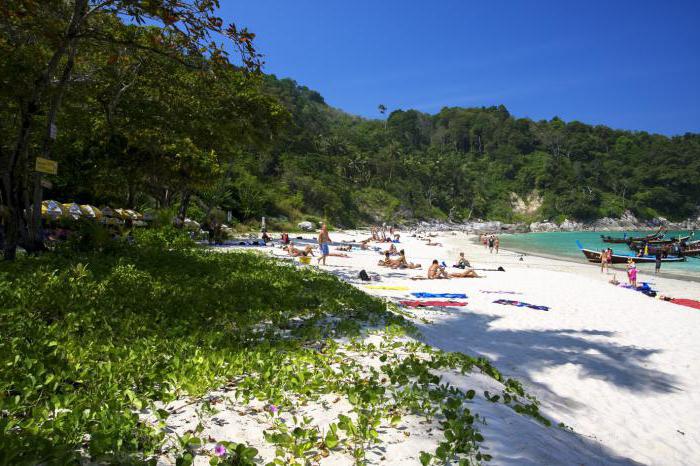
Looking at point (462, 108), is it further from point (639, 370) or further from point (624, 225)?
point (639, 370)

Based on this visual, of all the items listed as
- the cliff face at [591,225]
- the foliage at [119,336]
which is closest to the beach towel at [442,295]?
the foliage at [119,336]

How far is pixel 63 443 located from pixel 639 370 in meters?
8.46

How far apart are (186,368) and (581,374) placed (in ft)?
20.5

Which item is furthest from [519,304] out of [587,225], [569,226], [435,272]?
[587,225]

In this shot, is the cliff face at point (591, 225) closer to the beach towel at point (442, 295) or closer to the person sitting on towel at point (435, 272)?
the person sitting on towel at point (435, 272)

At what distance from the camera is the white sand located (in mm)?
3568

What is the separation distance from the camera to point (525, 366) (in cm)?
682

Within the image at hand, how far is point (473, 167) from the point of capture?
5531 inches

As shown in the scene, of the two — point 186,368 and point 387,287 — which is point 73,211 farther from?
point 186,368

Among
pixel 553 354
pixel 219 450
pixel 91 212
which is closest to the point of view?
pixel 219 450

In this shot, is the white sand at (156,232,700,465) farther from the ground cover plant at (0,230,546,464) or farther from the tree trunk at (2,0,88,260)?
the tree trunk at (2,0,88,260)

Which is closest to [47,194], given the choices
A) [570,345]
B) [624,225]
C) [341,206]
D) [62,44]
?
[62,44]

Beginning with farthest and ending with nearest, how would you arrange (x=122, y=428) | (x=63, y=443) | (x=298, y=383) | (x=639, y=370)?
1. (x=639, y=370)
2. (x=298, y=383)
3. (x=122, y=428)
4. (x=63, y=443)

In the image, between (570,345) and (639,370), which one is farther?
(570,345)
